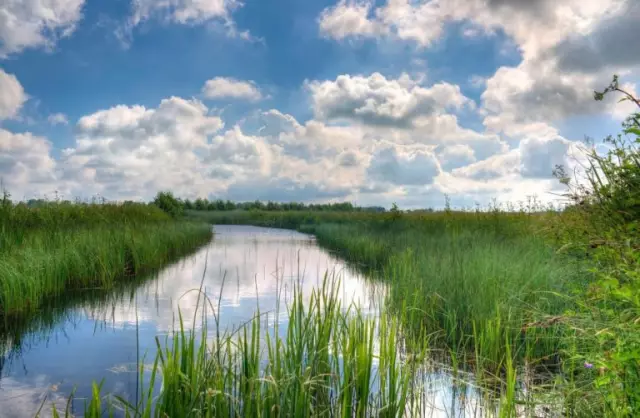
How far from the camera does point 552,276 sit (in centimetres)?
630

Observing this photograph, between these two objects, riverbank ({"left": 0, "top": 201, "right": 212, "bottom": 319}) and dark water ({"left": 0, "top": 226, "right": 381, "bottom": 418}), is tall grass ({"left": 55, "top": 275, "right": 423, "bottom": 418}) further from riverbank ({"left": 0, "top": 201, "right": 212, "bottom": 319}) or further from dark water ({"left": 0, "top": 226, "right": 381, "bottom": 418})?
riverbank ({"left": 0, "top": 201, "right": 212, "bottom": 319})

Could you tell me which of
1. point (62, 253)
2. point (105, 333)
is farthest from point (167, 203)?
point (105, 333)

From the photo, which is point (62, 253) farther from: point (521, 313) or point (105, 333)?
point (521, 313)

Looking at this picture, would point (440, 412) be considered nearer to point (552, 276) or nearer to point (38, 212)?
point (552, 276)

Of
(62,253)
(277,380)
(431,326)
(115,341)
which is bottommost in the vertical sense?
(115,341)

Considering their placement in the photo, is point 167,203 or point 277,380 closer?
point 277,380

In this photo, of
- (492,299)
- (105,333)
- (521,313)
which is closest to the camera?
(521,313)

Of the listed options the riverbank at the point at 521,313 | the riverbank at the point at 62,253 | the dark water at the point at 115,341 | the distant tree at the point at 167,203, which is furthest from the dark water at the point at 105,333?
the distant tree at the point at 167,203

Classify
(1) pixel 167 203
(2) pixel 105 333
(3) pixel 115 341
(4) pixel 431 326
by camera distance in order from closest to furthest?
(4) pixel 431 326 → (3) pixel 115 341 → (2) pixel 105 333 → (1) pixel 167 203

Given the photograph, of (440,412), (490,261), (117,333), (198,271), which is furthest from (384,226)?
(440,412)

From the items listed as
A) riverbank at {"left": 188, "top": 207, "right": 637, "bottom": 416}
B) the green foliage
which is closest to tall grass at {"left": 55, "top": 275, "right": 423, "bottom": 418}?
riverbank at {"left": 188, "top": 207, "right": 637, "bottom": 416}

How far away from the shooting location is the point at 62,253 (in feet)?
34.1

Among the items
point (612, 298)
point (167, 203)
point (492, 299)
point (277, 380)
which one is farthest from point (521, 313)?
point (167, 203)

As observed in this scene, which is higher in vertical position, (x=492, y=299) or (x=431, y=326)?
(x=492, y=299)
